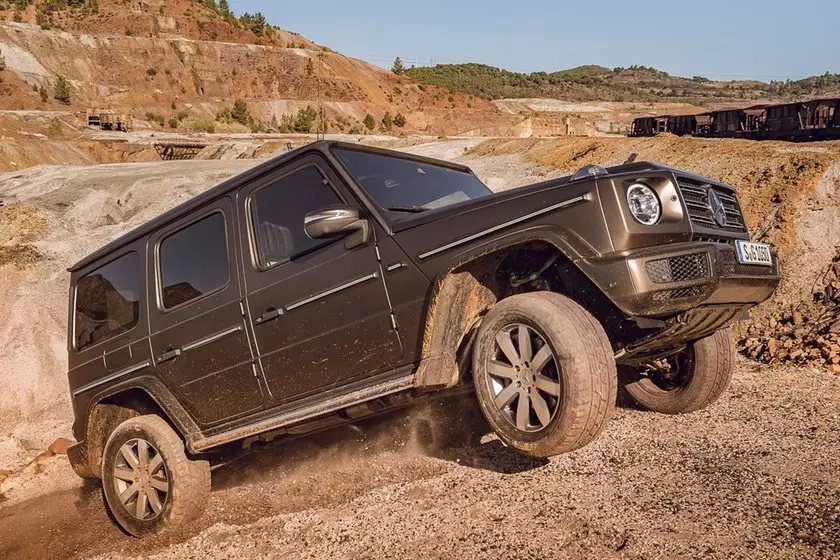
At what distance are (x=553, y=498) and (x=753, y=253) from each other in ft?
5.75

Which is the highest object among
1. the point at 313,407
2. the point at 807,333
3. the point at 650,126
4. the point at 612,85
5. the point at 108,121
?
the point at 612,85

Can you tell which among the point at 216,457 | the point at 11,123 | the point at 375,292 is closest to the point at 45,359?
the point at 216,457

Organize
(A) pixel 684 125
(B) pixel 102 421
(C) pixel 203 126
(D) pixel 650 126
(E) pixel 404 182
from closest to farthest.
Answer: (E) pixel 404 182 → (B) pixel 102 421 → (A) pixel 684 125 → (D) pixel 650 126 → (C) pixel 203 126

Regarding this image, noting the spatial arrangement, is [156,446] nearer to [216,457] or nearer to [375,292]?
[216,457]

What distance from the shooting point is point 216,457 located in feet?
16.4

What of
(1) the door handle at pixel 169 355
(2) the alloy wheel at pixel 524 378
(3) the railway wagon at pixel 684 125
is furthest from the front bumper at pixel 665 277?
(3) the railway wagon at pixel 684 125

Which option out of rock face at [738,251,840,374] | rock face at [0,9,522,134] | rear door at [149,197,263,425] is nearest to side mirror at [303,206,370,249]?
rear door at [149,197,263,425]

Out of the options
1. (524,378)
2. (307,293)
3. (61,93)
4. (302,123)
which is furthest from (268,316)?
(61,93)

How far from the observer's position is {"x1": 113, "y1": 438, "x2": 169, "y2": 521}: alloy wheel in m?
4.38

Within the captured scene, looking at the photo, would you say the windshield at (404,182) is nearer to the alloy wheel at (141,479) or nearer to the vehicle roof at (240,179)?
the vehicle roof at (240,179)

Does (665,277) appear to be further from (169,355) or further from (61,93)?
(61,93)

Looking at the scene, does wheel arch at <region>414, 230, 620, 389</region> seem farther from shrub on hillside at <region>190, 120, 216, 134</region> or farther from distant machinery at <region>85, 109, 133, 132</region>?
shrub on hillside at <region>190, 120, 216, 134</region>

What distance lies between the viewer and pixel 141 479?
448cm

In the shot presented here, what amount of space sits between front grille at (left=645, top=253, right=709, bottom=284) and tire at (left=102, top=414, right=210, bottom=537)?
333 cm
